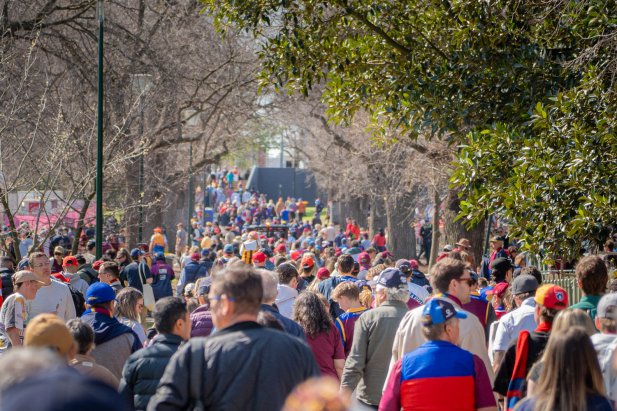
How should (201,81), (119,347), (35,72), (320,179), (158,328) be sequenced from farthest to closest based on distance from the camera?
(320,179)
(201,81)
(35,72)
(119,347)
(158,328)

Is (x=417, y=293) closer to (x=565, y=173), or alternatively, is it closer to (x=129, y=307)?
(x=565, y=173)

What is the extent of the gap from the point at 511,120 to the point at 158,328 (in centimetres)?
842

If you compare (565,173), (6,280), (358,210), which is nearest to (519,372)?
(565,173)

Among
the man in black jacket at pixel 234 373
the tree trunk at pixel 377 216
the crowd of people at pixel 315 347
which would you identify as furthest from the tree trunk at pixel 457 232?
the tree trunk at pixel 377 216

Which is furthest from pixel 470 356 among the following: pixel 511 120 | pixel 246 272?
pixel 511 120

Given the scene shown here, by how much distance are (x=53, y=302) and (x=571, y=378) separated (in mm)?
6980

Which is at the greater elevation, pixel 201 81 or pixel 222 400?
pixel 201 81

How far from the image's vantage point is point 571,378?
434cm

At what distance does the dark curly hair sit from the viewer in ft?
25.5

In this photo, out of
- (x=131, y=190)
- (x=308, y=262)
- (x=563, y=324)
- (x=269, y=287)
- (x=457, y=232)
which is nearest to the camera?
(x=563, y=324)

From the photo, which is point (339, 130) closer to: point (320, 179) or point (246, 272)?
point (320, 179)

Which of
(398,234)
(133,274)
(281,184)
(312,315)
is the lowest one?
(398,234)

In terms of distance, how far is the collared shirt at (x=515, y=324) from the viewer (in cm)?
735

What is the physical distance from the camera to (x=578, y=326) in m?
4.56
